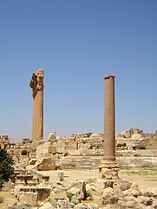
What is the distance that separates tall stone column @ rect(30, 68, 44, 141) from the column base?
15.5m

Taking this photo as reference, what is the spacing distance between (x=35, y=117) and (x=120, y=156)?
27.2 feet

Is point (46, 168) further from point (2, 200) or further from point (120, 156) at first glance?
point (2, 200)

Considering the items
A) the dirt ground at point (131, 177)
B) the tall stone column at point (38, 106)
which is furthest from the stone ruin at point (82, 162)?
the dirt ground at point (131, 177)

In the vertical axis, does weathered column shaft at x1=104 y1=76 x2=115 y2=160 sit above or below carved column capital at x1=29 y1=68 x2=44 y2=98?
below

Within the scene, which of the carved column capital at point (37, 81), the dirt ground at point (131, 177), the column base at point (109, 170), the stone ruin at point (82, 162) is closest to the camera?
the stone ruin at point (82, 162)

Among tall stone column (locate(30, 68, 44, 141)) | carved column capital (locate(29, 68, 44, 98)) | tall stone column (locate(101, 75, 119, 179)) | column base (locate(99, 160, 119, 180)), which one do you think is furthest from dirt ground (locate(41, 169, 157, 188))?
carved column capital (locate(29, 68, 44, 98))

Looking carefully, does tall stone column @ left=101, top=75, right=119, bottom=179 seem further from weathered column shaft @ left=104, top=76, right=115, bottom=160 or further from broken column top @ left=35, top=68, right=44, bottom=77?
broken column top @ left=35, top=68, right=44, bottom=77

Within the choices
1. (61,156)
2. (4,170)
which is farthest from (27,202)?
(61,156)

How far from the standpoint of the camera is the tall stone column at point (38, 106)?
103 feet

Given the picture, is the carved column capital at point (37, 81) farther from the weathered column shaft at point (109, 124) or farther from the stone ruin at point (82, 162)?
the weathered column shaft at point (109, 124)

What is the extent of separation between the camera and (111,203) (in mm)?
11352

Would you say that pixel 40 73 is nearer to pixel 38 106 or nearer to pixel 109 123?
pixel 38 106

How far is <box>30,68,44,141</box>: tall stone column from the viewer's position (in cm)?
3142

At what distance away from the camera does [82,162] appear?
982 inches
